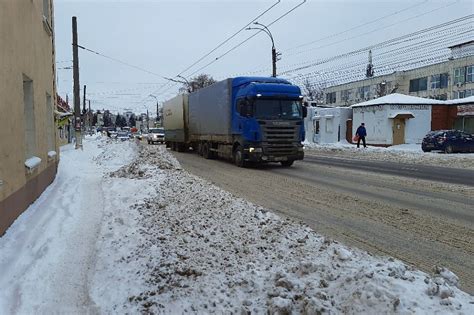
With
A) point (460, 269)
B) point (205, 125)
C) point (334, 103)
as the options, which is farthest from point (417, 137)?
point (334, 103)

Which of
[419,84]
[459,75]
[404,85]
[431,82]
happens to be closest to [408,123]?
[459,75]

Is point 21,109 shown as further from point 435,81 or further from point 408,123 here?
point 435,81

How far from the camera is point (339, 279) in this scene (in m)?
3.99

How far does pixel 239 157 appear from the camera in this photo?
59.1 ft

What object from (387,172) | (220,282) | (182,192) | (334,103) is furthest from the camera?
(334,103)

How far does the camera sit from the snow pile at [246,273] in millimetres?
3555

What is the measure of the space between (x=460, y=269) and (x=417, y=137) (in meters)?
34.9

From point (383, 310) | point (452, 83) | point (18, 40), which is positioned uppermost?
point (452, 83)

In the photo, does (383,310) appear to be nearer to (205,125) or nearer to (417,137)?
(205,125)

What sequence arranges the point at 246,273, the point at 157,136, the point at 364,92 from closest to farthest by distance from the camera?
the point at 246,273, the point at 157,136, the point at 364,92

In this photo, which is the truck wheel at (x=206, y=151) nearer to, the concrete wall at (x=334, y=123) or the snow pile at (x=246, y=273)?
the snow pile at (x=246, y=273)

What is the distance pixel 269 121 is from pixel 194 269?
41.1ft

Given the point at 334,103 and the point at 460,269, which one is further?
the point at 334,103

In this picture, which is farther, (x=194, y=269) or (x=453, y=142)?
(x=453, y=142)
